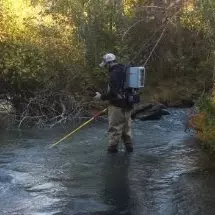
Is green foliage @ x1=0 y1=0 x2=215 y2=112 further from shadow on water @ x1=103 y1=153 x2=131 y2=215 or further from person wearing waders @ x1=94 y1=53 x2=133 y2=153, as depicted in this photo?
shadow on water @ x1=103 y1=153 x2=131 y2=215

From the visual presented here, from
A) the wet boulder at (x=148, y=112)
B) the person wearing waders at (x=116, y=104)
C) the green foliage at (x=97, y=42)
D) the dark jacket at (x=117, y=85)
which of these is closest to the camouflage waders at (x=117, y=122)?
the person wearing waders at (x=116, y=104)

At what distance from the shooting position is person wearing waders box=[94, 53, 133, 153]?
32.5ft

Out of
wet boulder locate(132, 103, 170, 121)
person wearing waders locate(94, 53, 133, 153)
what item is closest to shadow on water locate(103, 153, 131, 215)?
person wearing waders locate(94, 53, 133, 153)

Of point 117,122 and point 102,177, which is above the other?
point 117,122

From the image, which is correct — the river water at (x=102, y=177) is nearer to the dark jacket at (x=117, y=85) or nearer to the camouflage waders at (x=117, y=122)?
the camouflage waders at (x=117, y=122)

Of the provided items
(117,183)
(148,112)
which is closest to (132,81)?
(117,183)

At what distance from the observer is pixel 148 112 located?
16297mm

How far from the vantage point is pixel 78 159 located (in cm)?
1009

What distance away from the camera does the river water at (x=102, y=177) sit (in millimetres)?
7109

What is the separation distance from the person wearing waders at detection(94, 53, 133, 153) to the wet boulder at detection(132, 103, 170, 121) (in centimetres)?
529

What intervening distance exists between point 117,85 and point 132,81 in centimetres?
31

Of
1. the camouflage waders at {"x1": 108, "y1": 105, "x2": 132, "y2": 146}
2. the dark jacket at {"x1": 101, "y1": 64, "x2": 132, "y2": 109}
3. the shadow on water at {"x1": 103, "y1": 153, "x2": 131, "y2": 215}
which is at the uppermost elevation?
the dark jacket at {"x1": 101, "y1": 64, "x2": 132, "y2": 109}

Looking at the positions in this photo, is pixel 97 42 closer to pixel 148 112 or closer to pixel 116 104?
pixel 148 112

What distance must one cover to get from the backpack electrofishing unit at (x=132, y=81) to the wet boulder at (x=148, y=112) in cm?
569
